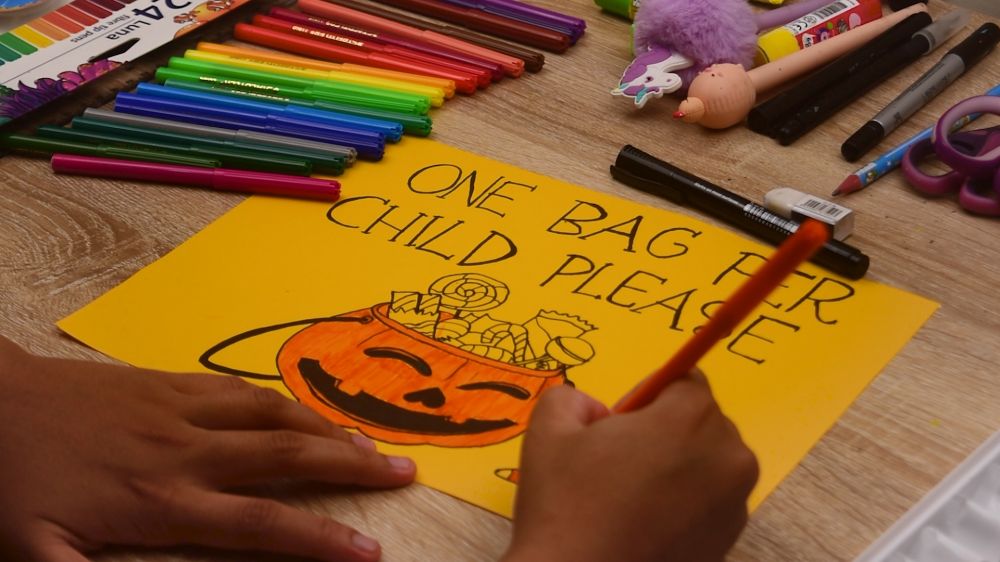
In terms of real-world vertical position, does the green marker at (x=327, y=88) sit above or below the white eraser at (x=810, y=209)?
above

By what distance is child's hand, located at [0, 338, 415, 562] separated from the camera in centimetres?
48

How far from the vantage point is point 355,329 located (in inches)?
23.4

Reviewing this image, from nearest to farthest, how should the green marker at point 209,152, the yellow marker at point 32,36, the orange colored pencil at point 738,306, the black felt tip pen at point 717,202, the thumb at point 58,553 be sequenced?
the orange colored pencil at point 738,306, the thumb at point 58,553, the black felt tip pen at point 717,202, the green marker at point 209,152, the yellow marker at point 32,36

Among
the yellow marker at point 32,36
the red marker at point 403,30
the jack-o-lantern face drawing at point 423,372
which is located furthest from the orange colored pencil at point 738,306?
the yellow marker at point 32,36

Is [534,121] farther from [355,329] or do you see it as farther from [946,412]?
[946,412]

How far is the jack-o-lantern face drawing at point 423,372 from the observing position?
0.54m

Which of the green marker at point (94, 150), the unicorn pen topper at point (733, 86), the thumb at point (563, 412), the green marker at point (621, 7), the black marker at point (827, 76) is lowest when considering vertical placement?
the black marker at point (827, 76)

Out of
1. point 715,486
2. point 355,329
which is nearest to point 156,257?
point 355,329

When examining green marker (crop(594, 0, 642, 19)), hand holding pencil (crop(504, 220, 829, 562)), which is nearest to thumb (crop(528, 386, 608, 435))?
hand holding pencil (crop(504, 220, 829, 562))

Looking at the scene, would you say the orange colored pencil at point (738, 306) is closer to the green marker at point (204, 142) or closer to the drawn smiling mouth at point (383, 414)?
the drawn smiling mouth at point (383, 414)

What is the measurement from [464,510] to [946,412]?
24 centimetres

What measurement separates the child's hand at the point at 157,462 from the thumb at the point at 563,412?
0.09 m

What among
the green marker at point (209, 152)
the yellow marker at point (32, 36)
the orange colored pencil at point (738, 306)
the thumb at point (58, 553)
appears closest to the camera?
the orange colored pencil at point (738, 306)

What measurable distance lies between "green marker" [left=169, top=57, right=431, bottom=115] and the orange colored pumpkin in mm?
226
